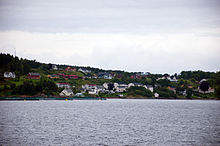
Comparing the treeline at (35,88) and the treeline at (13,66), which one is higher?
the treeline at (13,66)

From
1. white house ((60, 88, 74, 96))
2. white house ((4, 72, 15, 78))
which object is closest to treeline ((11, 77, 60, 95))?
white house ((60, 88, 74, 96))

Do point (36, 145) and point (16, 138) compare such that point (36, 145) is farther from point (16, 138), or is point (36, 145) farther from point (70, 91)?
point (70, 91)

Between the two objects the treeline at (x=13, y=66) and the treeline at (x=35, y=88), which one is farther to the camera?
the treeline at (x=13, y=66)

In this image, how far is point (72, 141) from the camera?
144ft

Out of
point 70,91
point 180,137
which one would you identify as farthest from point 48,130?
point 70,91

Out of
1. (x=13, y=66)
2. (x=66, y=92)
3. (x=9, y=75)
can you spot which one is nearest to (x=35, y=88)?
(x=66, y=92)

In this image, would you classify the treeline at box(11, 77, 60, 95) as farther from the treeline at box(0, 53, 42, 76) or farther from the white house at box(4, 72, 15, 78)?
the white house at box(4, 72, 15, 78)

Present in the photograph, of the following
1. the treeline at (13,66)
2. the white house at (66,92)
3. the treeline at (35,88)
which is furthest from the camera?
the treeline at (13,66)

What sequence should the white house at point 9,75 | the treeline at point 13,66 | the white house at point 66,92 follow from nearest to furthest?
the white house at point 9,75 < the white house at point 66,92 < the treeline at point 13,66

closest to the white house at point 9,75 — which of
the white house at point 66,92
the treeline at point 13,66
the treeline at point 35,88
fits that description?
the treeline at point 13,66

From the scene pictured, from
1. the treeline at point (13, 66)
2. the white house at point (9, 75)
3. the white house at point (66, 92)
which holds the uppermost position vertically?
the treeline at point (13, 66)

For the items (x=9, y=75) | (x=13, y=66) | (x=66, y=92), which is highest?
(x=13, y=66)

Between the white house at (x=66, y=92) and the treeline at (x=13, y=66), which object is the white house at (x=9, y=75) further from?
the white house at (x=66, y=92)

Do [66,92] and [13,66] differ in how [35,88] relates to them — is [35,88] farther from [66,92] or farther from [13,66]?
[13,66]
